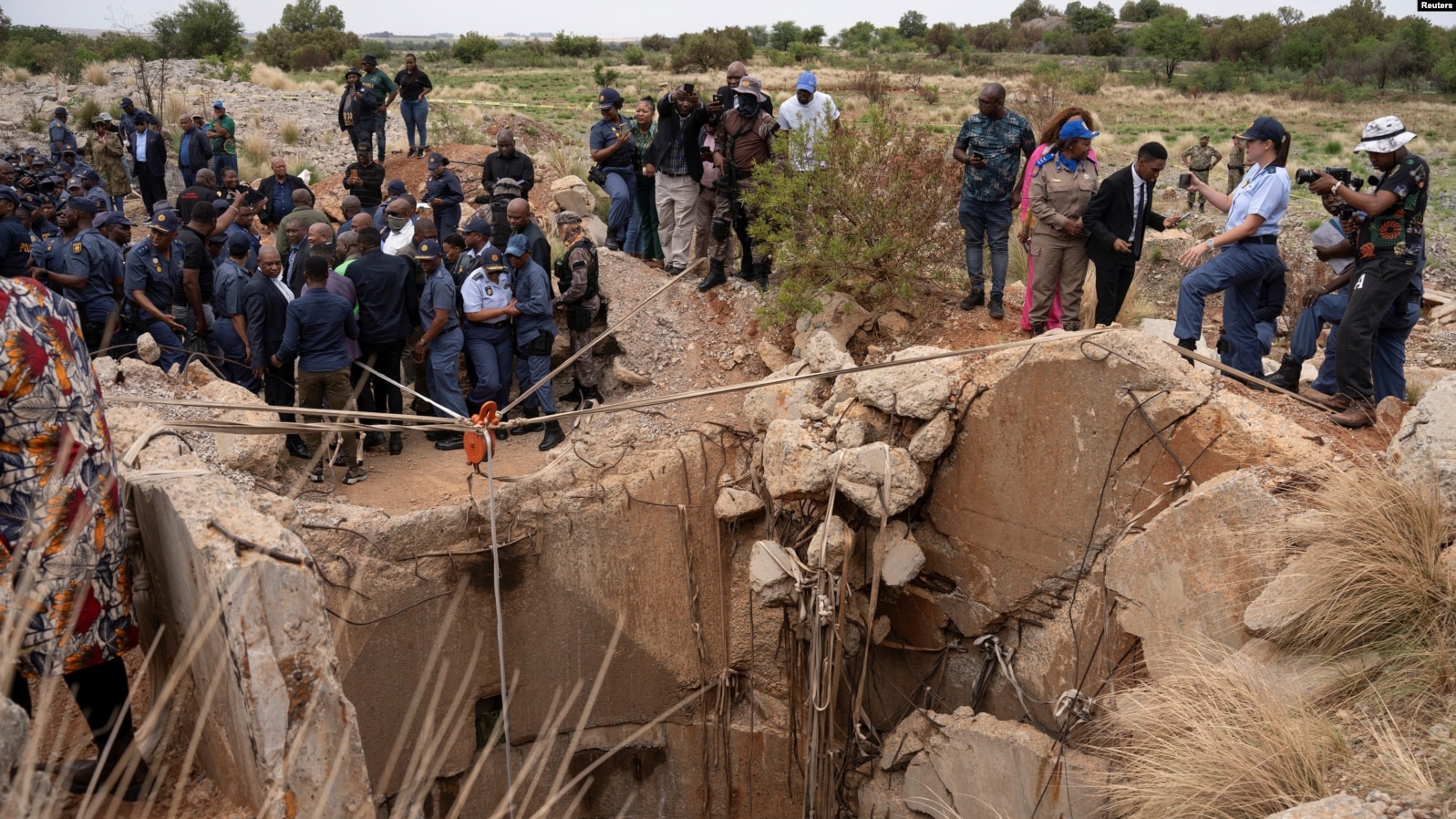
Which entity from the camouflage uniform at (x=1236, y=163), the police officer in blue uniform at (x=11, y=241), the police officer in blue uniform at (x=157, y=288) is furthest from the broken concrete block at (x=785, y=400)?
the camouflage uniform at (x=1236, y=163)

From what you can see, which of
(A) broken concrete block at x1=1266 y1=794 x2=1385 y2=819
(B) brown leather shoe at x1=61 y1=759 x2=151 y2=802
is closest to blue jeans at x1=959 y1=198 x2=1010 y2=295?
(A) broken concrete block at x1=1266 y1=794 x2=1385 y2=819

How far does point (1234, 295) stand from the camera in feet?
22.2

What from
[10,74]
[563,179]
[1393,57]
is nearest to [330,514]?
→ [563,179]

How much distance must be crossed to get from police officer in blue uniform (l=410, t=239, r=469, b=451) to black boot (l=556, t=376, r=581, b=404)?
96 centimetres

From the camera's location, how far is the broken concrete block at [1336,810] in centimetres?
307

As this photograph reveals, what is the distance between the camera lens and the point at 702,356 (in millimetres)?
8766

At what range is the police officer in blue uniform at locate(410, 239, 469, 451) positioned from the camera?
7961 mm

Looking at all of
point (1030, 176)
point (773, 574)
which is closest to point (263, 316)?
point (773, 574)

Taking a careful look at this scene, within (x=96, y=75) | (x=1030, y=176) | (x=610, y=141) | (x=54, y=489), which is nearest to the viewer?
(x=54, y=489)

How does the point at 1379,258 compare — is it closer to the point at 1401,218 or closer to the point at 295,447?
the point at 1401,218

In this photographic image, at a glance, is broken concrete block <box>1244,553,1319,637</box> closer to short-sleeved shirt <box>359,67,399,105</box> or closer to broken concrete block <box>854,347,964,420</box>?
broken concrete block <box>854,347,964,420</box>

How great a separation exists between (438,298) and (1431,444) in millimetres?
6330

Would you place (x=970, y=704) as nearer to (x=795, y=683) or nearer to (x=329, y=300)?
(x=795, y=683)

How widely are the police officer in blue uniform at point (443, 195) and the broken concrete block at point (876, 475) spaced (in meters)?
5.74
